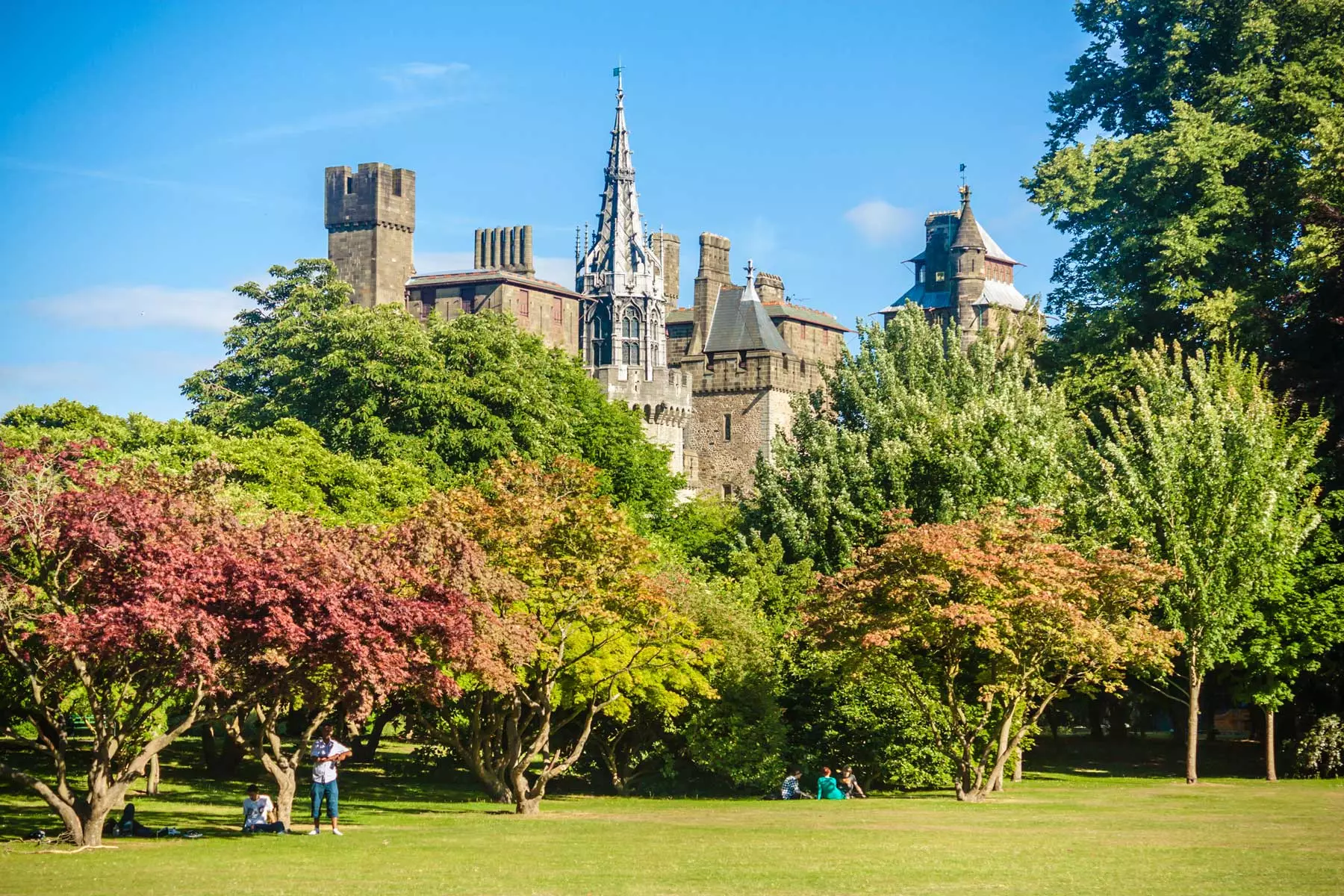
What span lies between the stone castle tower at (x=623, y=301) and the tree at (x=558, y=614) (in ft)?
204

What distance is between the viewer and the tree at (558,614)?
29.5 meters

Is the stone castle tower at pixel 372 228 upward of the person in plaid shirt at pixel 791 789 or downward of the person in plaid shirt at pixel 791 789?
upward

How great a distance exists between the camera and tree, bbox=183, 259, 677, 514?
182 feet

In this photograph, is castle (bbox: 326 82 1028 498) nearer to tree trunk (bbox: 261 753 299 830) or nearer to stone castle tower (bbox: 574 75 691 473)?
stone castle tower (bbox: 574 75 691 473)

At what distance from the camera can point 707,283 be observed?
335 ft

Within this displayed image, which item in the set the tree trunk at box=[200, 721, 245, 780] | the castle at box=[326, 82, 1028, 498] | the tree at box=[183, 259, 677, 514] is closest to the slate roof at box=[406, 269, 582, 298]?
the castle at box=[326, 82, 1028, 498]

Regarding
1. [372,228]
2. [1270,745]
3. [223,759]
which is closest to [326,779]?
[223,759]

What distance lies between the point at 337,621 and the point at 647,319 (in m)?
78.9

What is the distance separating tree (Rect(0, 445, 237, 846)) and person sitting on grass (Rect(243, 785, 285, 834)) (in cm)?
204

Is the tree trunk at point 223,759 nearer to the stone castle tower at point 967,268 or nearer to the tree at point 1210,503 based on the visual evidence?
the tree at point 1210,503

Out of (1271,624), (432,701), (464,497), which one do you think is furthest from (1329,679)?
(432,701)

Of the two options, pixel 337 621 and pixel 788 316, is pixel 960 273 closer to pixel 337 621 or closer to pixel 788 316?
pixel 788 316

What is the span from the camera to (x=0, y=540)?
71.4 ft

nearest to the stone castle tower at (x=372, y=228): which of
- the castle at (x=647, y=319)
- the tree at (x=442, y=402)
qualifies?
the castle at (x=647, y=319)
